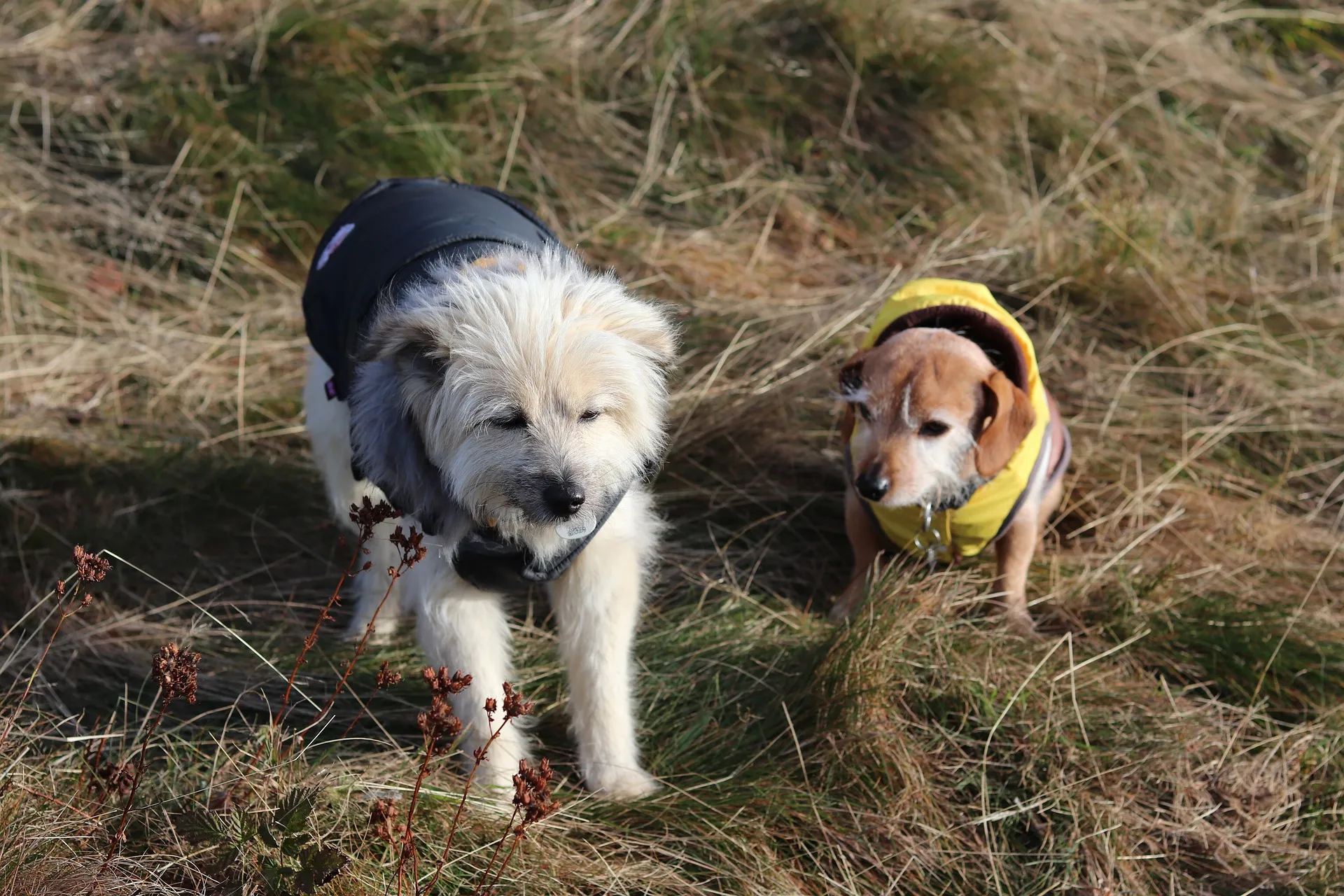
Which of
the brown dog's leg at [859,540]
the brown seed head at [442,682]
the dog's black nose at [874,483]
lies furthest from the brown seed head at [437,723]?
the brown dog's leg at [859,540]

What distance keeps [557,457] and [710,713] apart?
1101 mm

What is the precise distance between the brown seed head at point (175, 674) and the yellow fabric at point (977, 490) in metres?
2.17

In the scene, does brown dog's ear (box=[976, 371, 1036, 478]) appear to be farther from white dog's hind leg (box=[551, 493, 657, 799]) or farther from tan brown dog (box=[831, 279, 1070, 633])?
white dog's hind leg (box=[551, 493, 657, 799])

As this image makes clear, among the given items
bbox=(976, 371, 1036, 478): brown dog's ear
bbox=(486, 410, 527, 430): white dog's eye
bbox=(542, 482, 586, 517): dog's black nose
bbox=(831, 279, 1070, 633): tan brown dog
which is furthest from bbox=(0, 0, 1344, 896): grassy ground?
bbox=(486, 410, 527, 430): white dog's eye

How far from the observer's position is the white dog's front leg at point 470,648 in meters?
3.21

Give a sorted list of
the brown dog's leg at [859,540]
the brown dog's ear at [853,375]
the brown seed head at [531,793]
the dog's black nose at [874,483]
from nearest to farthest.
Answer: the brown seed head at [531,793] → the dog's black nose at [874,483] → the brown dog's ear at [853,375] → the brown dog's leg at [859,540]

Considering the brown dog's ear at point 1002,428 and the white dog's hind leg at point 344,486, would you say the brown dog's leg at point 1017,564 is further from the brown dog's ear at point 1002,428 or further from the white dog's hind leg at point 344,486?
the white dog's hind leg at point 344,486

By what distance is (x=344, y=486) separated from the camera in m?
4.02

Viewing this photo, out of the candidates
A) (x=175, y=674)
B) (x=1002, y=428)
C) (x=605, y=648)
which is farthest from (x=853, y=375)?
(x=175, y=674)

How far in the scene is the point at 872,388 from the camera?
382 centimetres

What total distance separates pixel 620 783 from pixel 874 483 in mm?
1213

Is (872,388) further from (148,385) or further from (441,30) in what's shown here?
(441,30)

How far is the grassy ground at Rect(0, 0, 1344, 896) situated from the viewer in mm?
Result: 3115

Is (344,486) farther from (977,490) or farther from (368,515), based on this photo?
(977,490)
